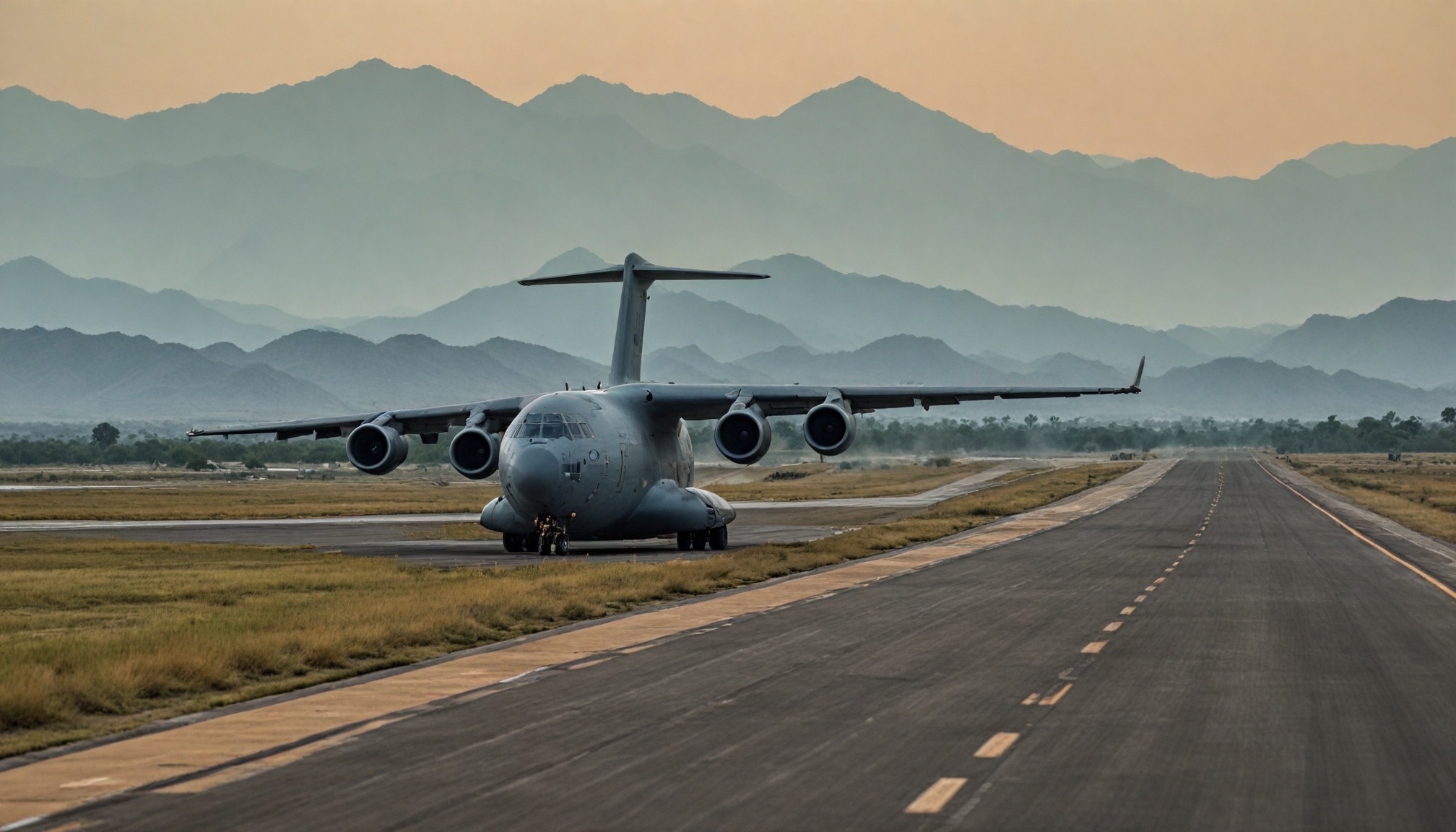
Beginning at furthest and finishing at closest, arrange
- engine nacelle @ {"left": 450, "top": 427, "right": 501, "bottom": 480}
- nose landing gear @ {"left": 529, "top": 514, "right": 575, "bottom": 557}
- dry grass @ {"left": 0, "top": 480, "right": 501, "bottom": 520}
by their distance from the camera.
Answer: dry grass @ {"left": 0, "top": 480, "right": 501, "bottom": 520} → engine nacelle @ {"left": 450, "top": 427, "right": 501, "bottom": 480} → nose landing gear @ {"left": 529, "top": 514, "right": 575, "bottom": 557}

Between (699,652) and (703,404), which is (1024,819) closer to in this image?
(699,652)

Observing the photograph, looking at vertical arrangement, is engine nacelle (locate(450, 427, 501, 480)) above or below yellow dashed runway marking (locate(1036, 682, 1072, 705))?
above

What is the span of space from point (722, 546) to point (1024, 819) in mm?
32072

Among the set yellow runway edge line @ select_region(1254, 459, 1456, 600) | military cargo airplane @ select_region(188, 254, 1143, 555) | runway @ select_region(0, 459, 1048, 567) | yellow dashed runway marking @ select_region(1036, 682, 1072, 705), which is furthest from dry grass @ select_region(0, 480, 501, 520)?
yellow dashed runway marking @ select_region(1036, 682, 1072, 705)

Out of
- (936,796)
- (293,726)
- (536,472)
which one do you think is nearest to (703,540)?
(536,472)

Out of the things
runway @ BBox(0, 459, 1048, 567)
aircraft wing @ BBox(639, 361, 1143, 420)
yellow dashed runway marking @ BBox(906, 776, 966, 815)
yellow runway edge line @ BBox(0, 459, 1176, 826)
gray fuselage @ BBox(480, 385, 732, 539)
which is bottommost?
runway @ BBox(0, 459, 1048, 567)

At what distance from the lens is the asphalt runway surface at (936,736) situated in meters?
9.91

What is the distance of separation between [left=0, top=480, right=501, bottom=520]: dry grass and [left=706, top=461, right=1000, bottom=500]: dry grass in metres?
17.3

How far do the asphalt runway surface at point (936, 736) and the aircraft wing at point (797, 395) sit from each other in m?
16.0

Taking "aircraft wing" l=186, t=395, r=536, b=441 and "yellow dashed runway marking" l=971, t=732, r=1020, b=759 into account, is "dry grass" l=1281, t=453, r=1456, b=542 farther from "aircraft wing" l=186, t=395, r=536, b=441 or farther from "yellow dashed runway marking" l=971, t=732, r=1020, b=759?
"yellow dashed runway marking" l=971, t=732, r=1020, b=759

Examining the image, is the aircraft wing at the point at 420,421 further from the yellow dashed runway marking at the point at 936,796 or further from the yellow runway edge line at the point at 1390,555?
the yellow dashed runway marking at the point at 936,796

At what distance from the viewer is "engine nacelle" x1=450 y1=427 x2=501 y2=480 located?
40.1m

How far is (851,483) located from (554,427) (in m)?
75.1

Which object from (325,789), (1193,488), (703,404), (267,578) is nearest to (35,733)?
(325,789)
